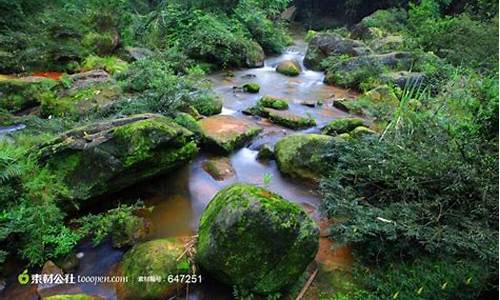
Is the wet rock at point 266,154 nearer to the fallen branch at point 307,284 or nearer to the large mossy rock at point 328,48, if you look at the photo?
the fallen branch at point 307,284

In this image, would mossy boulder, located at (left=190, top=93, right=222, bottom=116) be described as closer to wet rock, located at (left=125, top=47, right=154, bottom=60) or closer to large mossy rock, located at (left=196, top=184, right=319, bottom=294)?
wet rock, located at (left=125, top=47, right=154, bottom=60)

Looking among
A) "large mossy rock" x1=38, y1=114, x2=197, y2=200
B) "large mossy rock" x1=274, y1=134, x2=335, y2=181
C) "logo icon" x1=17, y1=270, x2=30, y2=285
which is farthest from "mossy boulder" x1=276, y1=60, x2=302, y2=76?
"logo icon" x1=17, y1=270, x2=30, y2=285

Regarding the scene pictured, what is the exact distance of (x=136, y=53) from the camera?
11.2 meters

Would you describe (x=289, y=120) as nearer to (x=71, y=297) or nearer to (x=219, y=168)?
(x=219, y=168)

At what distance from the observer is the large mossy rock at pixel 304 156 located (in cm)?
550

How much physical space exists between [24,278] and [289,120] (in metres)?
5.07

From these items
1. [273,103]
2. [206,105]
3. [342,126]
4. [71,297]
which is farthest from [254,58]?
[71,297]

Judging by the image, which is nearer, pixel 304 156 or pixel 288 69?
pixel 304 156

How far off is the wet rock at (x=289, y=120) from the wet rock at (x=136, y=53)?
503cm

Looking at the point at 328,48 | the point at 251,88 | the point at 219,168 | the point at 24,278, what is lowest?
the point at 24,278

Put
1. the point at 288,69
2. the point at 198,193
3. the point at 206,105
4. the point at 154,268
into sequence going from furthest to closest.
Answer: the point at 288,69
the point at 206,105
the point at 198,193
the point at 154,268

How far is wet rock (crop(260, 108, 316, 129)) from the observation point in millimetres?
7344

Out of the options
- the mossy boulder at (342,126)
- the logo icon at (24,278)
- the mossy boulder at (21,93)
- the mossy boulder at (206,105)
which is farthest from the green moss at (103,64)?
the logo icon at (24,278)

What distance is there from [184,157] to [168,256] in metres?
1.64
